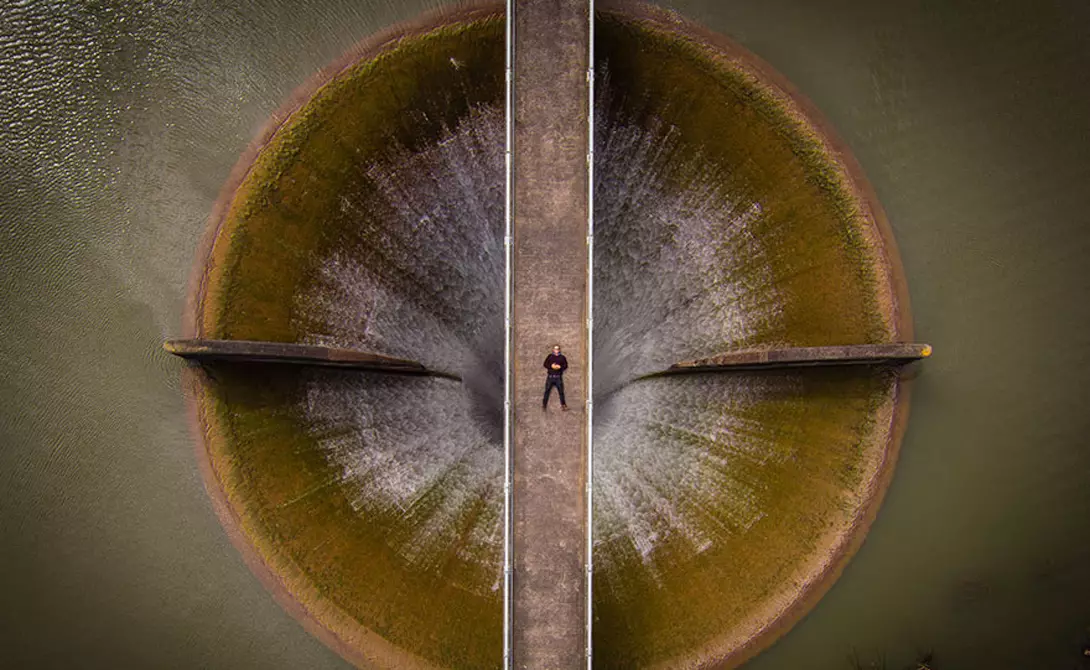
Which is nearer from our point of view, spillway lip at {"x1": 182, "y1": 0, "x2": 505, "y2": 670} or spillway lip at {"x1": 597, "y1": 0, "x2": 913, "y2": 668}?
spillway lip at {"x1": 182, "y1": 0, "x2": 505, "y2": 670}

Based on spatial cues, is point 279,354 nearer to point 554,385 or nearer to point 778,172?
point 554,385

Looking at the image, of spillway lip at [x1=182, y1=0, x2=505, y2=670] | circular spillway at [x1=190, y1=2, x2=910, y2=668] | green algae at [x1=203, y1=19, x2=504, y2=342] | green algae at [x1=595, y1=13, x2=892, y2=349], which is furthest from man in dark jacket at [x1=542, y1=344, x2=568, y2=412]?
spillway lip at [x1=182, y1=0, x2=505, y2=670]

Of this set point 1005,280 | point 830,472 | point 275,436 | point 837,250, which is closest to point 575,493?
point 830,472

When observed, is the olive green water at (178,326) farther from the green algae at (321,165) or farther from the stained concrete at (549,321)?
the stained concrete at (549,321)

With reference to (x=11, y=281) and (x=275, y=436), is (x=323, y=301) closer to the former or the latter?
(x=275, y=436)

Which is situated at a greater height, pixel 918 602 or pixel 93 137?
pixel 93 137

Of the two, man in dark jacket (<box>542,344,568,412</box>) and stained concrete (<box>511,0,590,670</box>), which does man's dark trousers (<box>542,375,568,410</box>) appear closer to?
man in dark jacket (<box>542,344,568,412</box>)

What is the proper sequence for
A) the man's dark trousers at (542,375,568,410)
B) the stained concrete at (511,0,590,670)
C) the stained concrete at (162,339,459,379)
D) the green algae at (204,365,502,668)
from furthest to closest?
1. the green algae at (204,365,502,668)
2. the stained concrete at (511,0,590,670)
3. the stained concrete at (162,339,459,379)
4. the man's dark trousers at (542,375,568,410)
